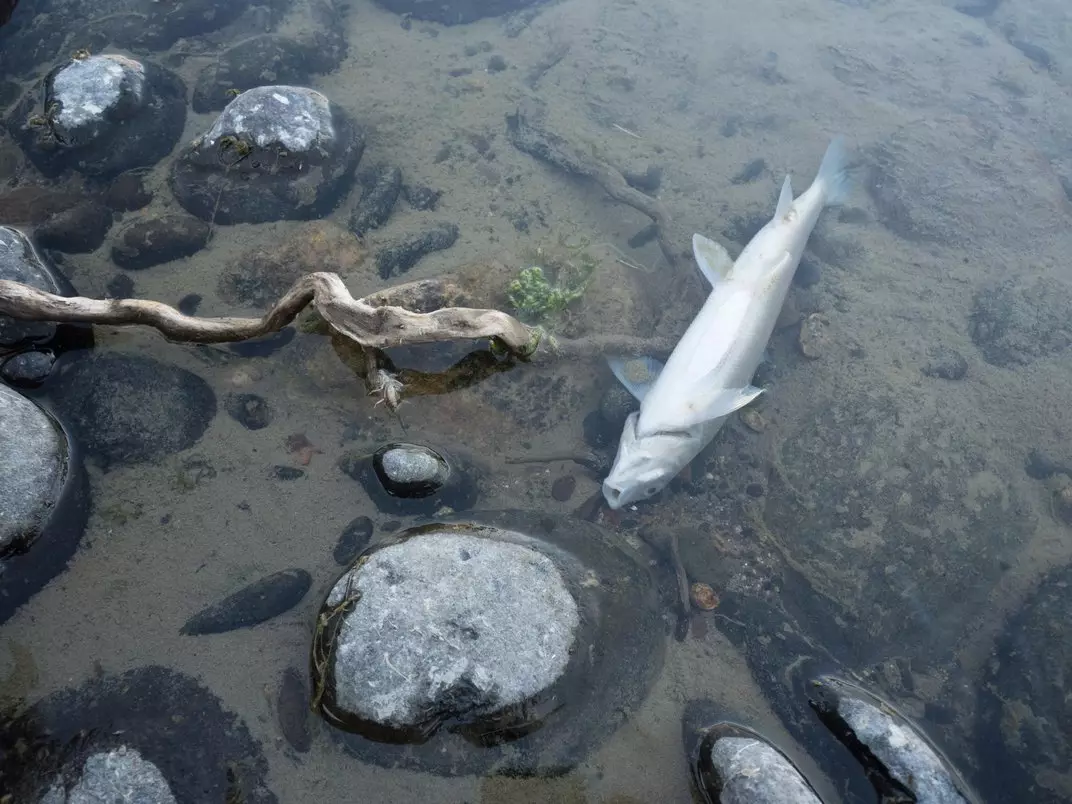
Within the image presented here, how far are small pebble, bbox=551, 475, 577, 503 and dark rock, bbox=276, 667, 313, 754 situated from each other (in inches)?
88.6

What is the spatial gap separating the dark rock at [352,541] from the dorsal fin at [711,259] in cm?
386

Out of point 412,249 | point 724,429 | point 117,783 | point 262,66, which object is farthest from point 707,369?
point 262,66

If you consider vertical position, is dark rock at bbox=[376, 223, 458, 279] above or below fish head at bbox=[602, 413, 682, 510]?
above

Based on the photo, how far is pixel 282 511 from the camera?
4547 millimetres

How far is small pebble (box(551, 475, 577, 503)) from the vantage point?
517cm

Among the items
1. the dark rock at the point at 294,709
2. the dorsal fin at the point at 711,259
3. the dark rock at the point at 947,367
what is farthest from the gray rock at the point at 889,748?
the dorsal fin at the point at 711,259

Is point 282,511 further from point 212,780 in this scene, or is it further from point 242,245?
point 242,245

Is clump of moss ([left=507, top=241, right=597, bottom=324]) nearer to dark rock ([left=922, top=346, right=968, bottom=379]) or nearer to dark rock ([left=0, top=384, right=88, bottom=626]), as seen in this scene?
dark rock ([left=922, top=346, right=968, bottom=379])

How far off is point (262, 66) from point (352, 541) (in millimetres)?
5995

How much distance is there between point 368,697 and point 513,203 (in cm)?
518

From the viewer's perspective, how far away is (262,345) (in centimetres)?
525

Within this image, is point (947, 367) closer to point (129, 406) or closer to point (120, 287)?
point (129, 406)

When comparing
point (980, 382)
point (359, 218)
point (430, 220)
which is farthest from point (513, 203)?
point (980, 382)

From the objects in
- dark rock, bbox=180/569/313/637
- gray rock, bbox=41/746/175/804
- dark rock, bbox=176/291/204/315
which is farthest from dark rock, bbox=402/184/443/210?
gray rock, bbox=41/746/175/804
